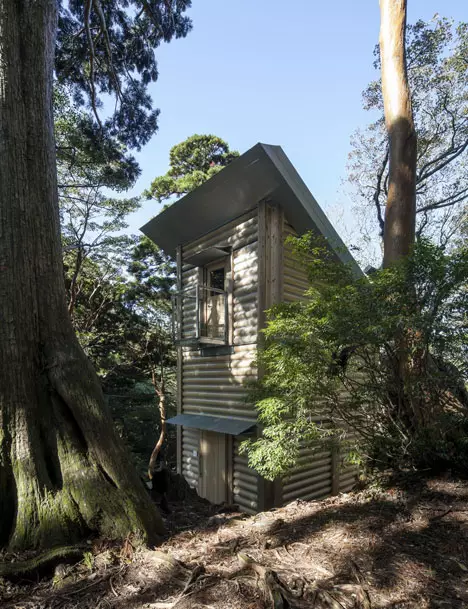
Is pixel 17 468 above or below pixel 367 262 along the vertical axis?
below

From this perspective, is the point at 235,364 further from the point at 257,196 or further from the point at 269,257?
the point at 257,196

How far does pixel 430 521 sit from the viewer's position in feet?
13.1

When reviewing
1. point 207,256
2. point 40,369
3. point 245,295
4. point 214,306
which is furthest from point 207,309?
point 40,369

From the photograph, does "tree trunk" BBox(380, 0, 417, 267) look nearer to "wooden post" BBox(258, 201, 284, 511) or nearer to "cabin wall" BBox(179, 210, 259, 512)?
"wooden post" BBox(258, 201, 284, 511)

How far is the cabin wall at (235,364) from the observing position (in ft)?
29.6

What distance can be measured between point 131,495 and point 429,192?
1817cm

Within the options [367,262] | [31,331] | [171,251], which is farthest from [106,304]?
[31,331]

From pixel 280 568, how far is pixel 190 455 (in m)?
8.71

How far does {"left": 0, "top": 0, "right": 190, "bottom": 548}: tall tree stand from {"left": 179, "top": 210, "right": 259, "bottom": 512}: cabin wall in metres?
5.12

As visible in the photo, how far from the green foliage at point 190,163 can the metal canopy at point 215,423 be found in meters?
13.8

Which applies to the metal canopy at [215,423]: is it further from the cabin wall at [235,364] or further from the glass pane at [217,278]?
the glass pane at [217,278]

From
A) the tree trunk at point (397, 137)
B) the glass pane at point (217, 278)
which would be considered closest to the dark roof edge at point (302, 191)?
the tree trunk at point (397, 137)

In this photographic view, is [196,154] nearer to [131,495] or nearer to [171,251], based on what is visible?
[171,251]

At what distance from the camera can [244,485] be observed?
8930 millimetres
